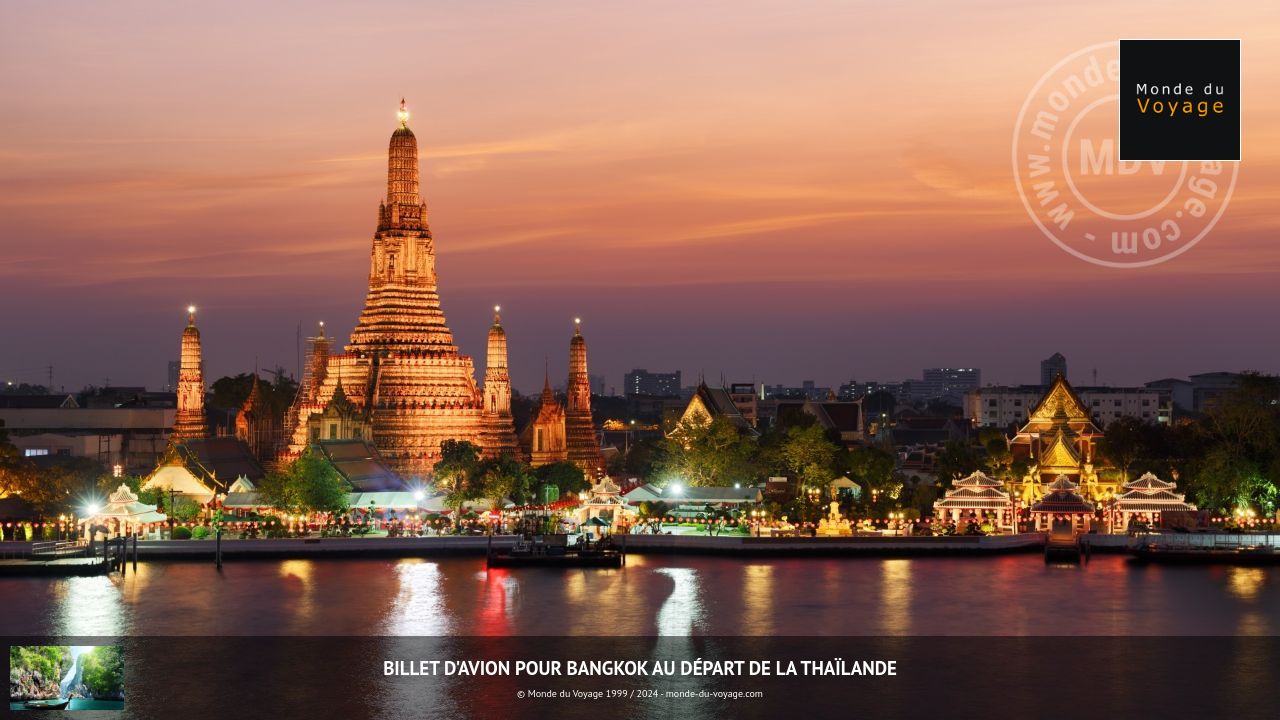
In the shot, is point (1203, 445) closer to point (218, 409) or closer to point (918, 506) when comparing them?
point (918, 506)

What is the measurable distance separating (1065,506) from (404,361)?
32.5 meters

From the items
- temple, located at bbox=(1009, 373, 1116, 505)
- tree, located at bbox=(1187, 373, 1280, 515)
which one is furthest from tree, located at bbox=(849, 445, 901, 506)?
tree, located at bbox=(1187, 373, 1280, 515)

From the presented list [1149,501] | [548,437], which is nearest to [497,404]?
[548,437]

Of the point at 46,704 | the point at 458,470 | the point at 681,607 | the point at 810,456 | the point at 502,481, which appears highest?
the point at 810,456

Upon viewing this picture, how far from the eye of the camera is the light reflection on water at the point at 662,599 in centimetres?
5047

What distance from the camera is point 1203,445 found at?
248 feet

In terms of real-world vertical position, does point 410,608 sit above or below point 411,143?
below

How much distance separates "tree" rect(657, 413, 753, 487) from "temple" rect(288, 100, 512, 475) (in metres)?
9.21

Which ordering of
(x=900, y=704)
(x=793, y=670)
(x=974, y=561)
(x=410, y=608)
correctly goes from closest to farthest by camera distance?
(x=900, y=704) < (x=793, y=670) < (x=410, y=608) < (x=974, y=561)

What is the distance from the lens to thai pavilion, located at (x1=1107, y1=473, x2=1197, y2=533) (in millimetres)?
72625

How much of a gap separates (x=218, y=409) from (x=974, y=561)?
→ 242 ft

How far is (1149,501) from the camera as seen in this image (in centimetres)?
7294

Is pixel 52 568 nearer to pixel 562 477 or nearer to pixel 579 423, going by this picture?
pixel 562 477

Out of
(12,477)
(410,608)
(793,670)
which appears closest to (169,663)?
(410,608)
